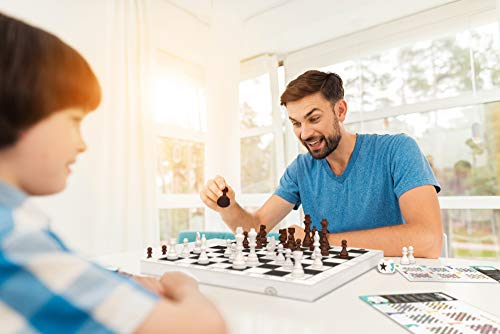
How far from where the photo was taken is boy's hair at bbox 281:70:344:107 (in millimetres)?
1934

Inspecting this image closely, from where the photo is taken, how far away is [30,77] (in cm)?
46

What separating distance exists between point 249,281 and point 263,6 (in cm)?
327

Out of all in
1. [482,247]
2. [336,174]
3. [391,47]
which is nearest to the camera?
[336,174]

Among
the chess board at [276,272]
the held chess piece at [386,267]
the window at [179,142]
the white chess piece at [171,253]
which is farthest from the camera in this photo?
the window at [179,142]

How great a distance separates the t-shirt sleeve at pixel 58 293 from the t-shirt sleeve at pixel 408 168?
1.51m

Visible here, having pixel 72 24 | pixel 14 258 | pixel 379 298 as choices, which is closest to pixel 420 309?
pixel 379 298

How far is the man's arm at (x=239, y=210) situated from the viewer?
72.1 inches

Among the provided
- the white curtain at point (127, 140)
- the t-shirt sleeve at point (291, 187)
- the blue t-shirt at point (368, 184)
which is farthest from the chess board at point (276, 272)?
the white curtain at point (127, 140)

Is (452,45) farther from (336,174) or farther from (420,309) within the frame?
(420,309)

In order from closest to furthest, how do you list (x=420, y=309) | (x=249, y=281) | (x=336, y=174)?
(x=420, y=309), (x=249, y=281), (x=336, y=174)

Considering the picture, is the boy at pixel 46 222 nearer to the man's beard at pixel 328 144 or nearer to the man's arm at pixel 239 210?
the man's arm at pixel 239 210

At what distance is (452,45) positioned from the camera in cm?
323

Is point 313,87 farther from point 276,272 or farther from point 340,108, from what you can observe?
point 276,272

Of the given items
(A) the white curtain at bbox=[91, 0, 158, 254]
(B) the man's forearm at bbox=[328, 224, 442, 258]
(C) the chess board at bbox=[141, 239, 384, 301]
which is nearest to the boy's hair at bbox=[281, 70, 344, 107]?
(B) the man's forearm at bbox=[328, 224, 442, 258]
